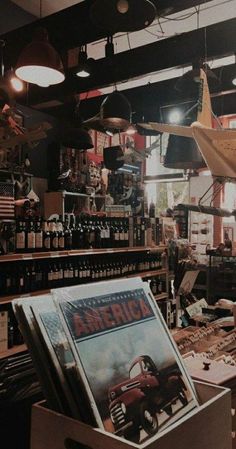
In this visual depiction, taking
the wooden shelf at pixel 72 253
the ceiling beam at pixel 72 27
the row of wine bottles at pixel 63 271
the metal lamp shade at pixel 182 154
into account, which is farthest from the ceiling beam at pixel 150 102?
the row of wine bottles at pixel 63 271

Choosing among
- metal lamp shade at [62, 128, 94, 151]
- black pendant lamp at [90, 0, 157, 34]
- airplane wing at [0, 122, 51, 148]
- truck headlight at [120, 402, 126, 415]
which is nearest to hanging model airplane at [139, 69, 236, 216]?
black pendant lamp at [90, 0, 157, 34]

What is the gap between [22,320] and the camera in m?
0.90

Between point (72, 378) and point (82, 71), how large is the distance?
164 inches

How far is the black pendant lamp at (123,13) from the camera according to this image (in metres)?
2.29

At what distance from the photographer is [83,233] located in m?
4.52

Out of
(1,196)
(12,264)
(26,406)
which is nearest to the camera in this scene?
(26,406)

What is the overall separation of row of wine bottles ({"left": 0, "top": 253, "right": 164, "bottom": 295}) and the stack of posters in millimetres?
2858

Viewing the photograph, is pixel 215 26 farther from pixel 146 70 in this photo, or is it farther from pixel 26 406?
pixel 26 406

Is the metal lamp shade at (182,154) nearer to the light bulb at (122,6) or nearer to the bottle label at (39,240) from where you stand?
the bottle label at (39,240)

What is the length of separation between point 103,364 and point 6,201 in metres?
2.86

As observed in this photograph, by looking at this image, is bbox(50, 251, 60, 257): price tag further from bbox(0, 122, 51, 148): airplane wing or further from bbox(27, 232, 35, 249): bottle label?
bbox(0, 122, 51, 148): airplane wing

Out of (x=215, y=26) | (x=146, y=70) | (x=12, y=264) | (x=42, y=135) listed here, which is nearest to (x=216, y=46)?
(x=215, y=26)

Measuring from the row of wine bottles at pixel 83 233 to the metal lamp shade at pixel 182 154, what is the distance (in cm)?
118

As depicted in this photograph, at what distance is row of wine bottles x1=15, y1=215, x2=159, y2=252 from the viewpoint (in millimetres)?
3802
